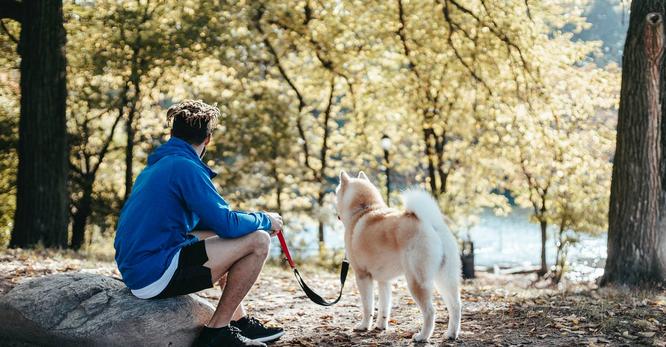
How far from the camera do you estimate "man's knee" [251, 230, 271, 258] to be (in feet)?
13.8

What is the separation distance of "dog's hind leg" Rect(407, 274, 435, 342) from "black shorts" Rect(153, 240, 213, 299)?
1625mm

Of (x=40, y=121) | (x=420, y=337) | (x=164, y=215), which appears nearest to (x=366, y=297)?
(x=420, y=337)

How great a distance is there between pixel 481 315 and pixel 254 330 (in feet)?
8.10

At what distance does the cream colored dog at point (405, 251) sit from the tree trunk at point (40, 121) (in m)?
5.95

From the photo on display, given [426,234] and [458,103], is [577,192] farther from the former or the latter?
[426,234]

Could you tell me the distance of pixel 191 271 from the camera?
13.3ft

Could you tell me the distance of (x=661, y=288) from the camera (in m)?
7.73

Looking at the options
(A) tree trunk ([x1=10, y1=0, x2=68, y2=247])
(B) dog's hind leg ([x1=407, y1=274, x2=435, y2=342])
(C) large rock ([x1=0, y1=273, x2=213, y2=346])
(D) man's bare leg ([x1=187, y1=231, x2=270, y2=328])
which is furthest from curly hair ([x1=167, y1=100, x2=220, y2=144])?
(A) tree trunk ([x1=10, y1=0, x2=68, y2=247])

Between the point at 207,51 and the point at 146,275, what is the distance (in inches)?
536

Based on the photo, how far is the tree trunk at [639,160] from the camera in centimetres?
779

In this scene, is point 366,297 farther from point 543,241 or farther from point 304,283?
point 543,241

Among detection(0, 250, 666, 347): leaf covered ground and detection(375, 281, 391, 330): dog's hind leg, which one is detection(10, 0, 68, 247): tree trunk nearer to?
detection(0, 250, 666, 347): leaf covered ground

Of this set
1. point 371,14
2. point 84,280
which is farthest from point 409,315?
point 371,14

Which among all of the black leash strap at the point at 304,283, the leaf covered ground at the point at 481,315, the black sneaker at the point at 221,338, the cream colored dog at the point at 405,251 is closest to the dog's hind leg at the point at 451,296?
the cream colored dog at the point at 405,251
